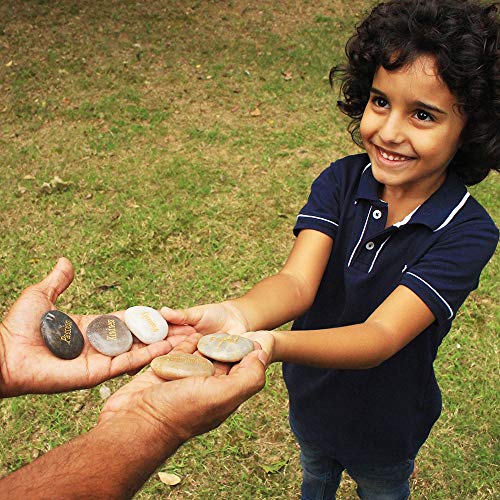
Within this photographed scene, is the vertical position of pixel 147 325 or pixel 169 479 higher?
pixel 147 325

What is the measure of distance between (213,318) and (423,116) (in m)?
0.97

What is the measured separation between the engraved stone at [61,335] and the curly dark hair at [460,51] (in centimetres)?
143

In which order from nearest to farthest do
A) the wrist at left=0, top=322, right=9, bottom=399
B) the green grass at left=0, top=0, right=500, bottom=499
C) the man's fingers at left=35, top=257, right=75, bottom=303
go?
the wrist at left=0, top=322, right=9, bottom=399 < the man's fingers at left=35, top=257, right=75, bottom=303 < the green grass at left=0, top=0, right=500, bottom=499

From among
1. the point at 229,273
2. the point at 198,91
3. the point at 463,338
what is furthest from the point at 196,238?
the point at 198,91

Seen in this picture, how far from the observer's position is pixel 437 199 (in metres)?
2.09

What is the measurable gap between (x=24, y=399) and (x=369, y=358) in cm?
239

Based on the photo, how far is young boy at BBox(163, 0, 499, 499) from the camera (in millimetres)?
1968

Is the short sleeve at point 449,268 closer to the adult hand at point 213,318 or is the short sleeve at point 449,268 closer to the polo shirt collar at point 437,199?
the polo shirt collar at point 437,199

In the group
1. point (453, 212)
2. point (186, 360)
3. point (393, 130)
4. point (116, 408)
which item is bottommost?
point (116, 408)

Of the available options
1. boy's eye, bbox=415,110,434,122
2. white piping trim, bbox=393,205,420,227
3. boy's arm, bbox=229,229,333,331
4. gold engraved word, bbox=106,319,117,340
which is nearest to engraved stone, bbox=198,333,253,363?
boy's arm, bbox=229,229,333,331

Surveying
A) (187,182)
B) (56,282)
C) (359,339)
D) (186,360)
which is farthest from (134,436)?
(187,182)

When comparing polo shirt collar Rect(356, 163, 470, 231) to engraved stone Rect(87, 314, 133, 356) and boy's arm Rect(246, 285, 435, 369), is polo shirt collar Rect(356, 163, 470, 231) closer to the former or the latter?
boy's arm Rect(246, 285, 435, 369)

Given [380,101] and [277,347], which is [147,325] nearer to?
[277,347]

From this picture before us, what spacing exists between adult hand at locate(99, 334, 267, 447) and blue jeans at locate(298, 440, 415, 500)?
0.88 m
